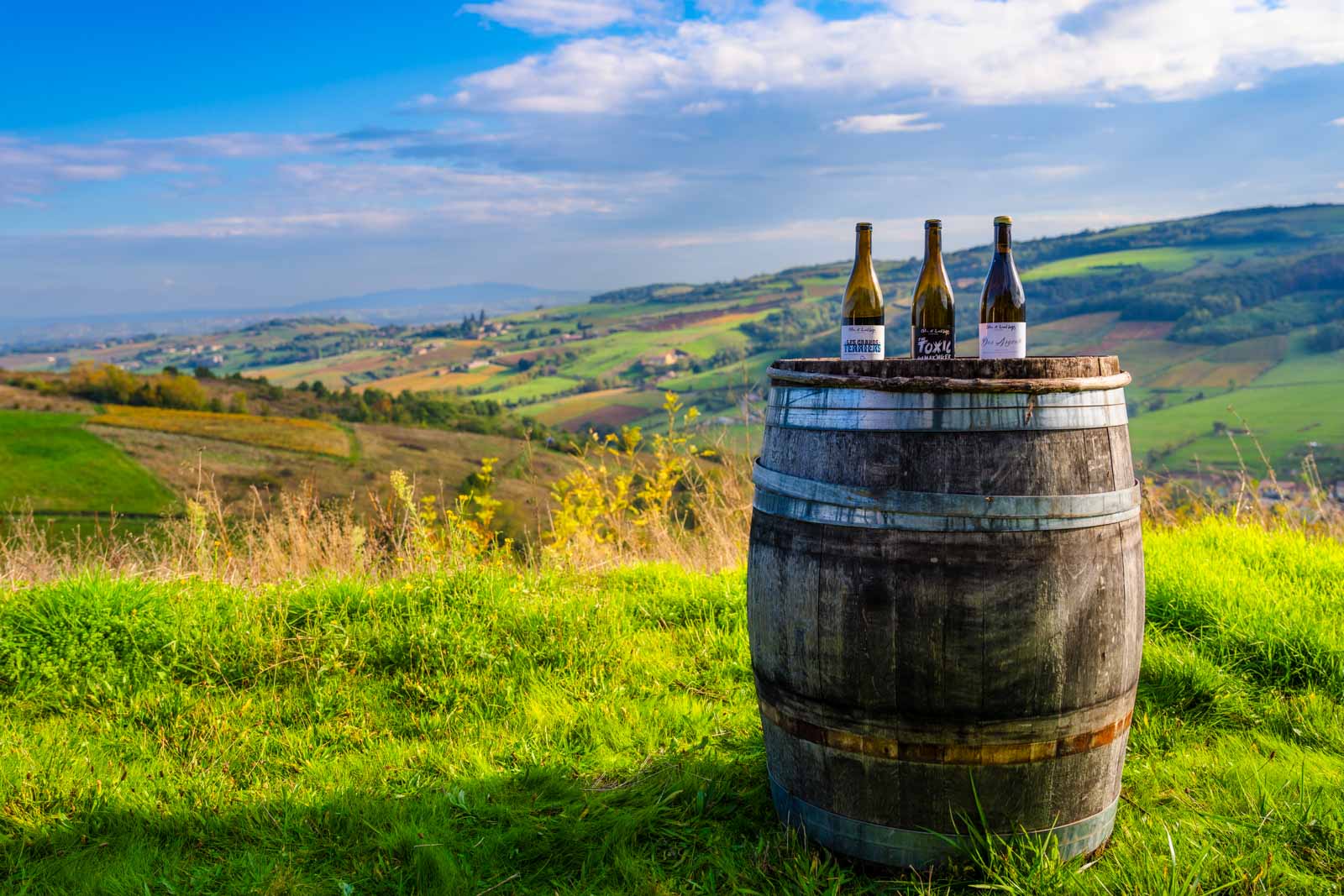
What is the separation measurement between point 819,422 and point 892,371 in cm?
27

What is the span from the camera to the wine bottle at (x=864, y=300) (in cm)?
322

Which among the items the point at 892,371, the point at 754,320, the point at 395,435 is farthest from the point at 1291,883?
the point at 754,320

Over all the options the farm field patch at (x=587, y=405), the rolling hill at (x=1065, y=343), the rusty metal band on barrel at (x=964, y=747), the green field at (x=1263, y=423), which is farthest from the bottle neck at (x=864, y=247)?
the farm field patch at (x=587, y=405)

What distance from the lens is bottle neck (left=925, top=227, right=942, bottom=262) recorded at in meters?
3.13

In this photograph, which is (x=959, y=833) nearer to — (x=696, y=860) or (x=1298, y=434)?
(x=696, y=860)

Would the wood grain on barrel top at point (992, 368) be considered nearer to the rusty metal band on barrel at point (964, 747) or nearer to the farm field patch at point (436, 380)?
the rusty metal band on barrel at point (964, 747)

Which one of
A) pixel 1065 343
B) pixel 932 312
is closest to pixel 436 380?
pixel 1065 343

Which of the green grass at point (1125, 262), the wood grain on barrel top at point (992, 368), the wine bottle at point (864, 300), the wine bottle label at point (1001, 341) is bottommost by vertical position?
the wood grain on barrel top at point (992, 368)

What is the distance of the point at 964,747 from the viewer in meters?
2.39

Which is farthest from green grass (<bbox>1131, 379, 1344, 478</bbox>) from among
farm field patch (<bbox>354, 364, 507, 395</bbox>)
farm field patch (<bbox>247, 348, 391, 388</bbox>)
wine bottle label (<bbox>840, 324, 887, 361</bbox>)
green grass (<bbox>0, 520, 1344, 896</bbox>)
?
farm field patch (<bbox>247, 348, 391, 388</bbox>)

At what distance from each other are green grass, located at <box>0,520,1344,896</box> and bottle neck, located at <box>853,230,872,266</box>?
2.00 m

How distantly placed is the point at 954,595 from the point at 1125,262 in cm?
7366

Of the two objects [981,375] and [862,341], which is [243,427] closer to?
[862,341]

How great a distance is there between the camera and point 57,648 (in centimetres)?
412
